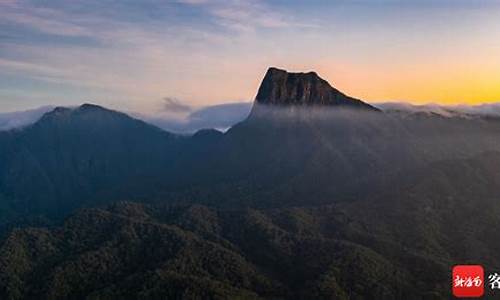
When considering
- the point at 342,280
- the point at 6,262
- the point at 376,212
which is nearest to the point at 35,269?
the point at 6,262

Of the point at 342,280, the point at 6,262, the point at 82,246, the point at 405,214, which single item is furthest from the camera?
the point at 405,214

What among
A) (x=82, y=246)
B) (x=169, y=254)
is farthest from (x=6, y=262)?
(x=169, y=254)

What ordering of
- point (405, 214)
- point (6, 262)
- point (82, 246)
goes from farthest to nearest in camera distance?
point (405, 214)
point (82, 246)
point (6, 262)

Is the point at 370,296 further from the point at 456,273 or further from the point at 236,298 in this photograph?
the point at 236,298

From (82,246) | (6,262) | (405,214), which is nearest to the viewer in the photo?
(6,262)

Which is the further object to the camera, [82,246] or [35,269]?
[82,246]

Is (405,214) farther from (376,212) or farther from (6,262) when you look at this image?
(6,262)

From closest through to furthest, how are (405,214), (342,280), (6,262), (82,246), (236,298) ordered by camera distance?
(236,298), (342,280), (6,262), (82,246), (405,214)

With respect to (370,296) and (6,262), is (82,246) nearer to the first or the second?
(6,262)

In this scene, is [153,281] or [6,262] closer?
[153,281]
